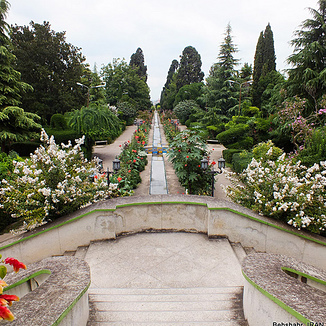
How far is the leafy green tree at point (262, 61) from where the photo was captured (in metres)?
31.1

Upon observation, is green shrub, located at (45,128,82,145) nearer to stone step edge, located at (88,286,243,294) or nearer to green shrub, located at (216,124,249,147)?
green shrub, located at (216,124,249,147)

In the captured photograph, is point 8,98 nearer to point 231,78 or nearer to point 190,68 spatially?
point 231,78

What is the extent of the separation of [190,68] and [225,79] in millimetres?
21192

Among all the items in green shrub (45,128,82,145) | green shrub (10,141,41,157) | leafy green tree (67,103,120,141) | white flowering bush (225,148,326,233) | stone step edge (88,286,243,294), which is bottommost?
stone step edge (88,286,243,294)

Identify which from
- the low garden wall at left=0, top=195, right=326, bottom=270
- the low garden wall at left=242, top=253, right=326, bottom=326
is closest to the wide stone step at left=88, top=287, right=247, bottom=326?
the low garden wall at left=242, top=253, right=326, bottom=326

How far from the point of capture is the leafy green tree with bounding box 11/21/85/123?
64.6ft

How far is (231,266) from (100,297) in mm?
2161

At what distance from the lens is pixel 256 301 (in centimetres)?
250

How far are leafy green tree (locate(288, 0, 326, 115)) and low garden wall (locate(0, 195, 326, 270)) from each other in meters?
11.8

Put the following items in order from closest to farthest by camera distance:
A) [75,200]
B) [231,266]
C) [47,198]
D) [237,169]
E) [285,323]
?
1. [285,323]
2. [231,266]
3. [47,198]
4. [75,200]
5. [237,169]

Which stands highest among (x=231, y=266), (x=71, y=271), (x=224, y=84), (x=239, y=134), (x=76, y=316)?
(x=224, y=84)

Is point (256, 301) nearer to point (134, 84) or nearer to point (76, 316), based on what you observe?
point (76, 316)

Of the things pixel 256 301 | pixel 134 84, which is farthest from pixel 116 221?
pixel 134 84

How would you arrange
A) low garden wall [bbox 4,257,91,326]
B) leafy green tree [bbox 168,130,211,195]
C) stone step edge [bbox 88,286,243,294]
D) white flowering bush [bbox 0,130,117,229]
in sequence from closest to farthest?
low garden wall [bbox 4,257,91,326], stone step edge [bbox 88,286,243,294], white flowering bush [bbox 0,130,117,229], leafy green tree [bbox 168,130,211,195]
